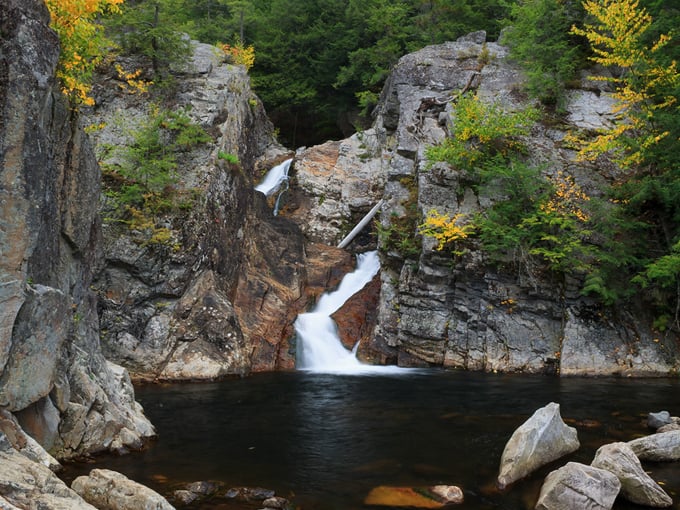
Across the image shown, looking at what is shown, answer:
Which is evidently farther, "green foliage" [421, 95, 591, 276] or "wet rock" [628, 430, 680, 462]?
"green foliage" [421, 95, 591, 276]

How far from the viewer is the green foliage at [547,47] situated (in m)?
20.5

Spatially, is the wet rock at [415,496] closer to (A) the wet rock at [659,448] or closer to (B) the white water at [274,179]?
(A) the wet rock at [659,448]

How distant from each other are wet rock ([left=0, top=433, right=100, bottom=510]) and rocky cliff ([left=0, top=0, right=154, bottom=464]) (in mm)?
875

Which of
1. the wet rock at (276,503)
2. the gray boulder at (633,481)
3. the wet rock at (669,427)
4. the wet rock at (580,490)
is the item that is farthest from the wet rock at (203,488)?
the wet rock at (669,427)

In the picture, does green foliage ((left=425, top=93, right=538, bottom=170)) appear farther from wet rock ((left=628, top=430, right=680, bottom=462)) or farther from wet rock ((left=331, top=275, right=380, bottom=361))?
wet rock ((left=628, top=430, right=680, bottom=462))

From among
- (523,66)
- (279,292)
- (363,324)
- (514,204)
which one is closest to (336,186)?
(279,292)

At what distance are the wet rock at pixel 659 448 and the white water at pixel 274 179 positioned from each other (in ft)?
60.0

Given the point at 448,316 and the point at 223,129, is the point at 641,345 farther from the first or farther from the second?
the point at 223,129

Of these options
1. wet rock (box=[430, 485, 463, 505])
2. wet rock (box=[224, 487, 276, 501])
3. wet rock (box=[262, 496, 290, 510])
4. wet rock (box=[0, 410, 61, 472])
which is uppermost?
wet rock (box=[0, 410, 61, 472])

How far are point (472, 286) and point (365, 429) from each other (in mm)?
8563

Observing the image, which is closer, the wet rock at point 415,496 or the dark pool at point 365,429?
the wet rock at point 415,496

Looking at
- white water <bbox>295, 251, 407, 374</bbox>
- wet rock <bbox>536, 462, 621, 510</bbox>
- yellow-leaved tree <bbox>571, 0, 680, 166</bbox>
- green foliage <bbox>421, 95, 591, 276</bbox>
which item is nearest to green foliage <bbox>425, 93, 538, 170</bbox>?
green foliage <bbox>421, 95, 591, 276</bbox>

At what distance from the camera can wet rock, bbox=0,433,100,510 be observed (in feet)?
15.6

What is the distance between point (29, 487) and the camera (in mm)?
4980
